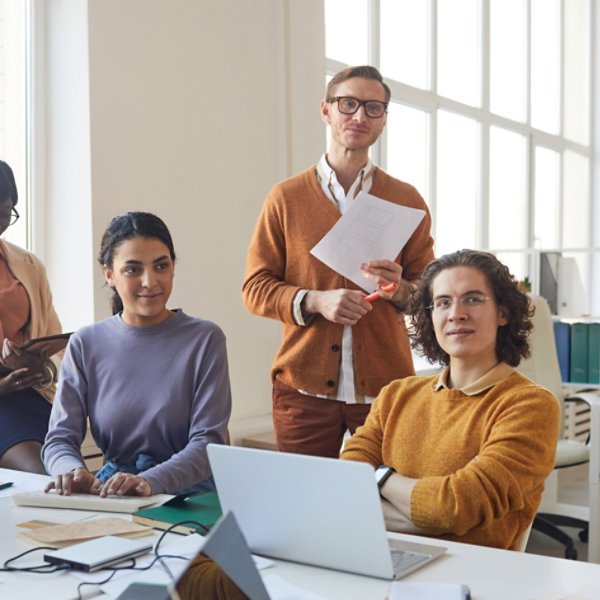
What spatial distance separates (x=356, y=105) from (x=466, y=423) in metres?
0.95

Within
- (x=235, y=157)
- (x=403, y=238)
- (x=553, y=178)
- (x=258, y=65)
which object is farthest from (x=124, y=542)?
(x=553, y=178)

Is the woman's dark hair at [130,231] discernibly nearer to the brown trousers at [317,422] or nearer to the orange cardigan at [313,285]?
the orange cardigan at [313,285]

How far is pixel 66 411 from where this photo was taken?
2158mm

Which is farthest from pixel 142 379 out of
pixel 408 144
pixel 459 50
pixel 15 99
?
pixel 459 50

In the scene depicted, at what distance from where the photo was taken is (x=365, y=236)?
2.34m

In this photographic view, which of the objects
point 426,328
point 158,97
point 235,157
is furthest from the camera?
point 235,157

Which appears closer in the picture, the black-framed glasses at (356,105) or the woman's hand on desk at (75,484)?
the woman's hand on desk at (75,484)

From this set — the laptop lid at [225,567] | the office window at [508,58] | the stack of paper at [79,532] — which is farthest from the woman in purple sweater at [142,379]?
the office window at [508,58]

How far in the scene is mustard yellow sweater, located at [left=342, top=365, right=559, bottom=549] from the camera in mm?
1662

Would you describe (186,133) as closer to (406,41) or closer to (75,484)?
(406,41)

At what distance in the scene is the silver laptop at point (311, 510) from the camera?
1.25 metres

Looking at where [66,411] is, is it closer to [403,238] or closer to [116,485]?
[116,485]

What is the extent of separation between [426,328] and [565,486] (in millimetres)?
3240

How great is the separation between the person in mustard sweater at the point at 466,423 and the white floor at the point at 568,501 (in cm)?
198
